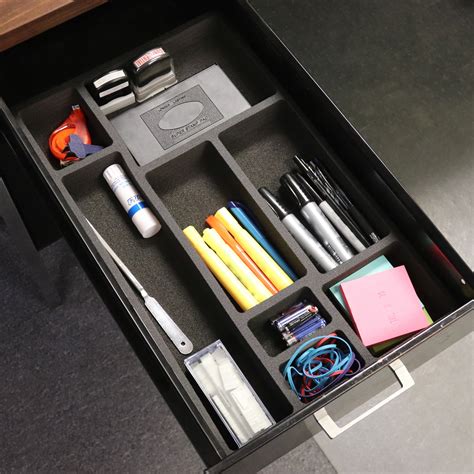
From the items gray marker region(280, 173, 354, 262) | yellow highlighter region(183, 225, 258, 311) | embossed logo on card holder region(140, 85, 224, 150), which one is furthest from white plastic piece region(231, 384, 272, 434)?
embossed logo on card holder region(140, 85, 224, 150)

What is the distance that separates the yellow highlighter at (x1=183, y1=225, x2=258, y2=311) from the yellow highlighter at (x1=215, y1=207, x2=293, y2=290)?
0.13ft

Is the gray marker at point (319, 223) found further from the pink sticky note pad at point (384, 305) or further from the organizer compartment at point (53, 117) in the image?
the organizer compartment at point (53, 117)

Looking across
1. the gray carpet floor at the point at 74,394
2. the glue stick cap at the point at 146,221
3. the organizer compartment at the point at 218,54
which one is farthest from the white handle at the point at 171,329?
the gray carpet floor at the point at 74,394

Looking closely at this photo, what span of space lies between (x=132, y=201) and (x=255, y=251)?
0.60 feet

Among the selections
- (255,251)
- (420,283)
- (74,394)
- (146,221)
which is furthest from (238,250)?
(74,394)

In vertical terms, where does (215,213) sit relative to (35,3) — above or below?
below

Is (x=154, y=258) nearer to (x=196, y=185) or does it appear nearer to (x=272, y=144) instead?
(x=196, y=185)

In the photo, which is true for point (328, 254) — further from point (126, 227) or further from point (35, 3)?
point (35, 3)

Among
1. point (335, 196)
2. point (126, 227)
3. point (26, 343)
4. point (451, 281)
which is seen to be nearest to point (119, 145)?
point (126, 227)

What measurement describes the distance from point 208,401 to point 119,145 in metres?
0.37

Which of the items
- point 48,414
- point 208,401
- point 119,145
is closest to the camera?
point 208,401

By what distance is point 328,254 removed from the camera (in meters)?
1.01

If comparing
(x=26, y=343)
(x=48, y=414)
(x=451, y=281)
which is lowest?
(x=451, y=281)

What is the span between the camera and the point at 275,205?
3.39 ft
